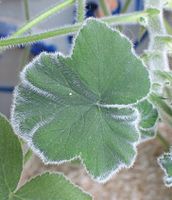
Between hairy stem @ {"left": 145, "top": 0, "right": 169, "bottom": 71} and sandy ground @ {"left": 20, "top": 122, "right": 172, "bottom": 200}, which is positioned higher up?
Answer: hairy stem @ {"left": 145, "top": 0, "right": 169, "bottom": 71}

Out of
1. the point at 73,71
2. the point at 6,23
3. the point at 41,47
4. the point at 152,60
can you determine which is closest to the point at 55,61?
the point at 73,71

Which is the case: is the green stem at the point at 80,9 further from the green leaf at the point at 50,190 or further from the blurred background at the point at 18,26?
the blurred background at the point at 18,26

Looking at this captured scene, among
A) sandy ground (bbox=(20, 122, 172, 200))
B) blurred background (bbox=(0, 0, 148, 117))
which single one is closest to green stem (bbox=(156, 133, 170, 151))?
sandy ground (bbox=(20, 122, 172, 200))

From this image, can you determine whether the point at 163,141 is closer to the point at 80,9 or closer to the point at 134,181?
the point at 134,181

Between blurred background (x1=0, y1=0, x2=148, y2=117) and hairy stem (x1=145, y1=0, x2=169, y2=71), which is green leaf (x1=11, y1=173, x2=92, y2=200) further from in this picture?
blurred background (x1=0, y1=0, x2=148, y2=117)

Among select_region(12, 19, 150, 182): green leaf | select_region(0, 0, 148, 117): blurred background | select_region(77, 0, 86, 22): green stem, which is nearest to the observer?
select_region(12, 19, 150, 182): green leaf

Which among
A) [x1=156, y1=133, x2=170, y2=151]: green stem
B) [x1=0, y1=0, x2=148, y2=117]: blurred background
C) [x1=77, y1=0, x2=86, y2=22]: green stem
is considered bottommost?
[x1=0, y1=0, x2=148, y2=117]: blurred background

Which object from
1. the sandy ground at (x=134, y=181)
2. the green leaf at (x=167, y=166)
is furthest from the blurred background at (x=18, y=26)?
the green leaf at (x=167, y=166)

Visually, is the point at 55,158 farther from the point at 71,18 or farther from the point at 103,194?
the point at 71,18

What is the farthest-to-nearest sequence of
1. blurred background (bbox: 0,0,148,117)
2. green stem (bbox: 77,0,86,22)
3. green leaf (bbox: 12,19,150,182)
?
blurred background (bbox: 0,0,148,117), green stem (bbox: 77,0,86,22), green leaf (bbox: 12,19,150,182)

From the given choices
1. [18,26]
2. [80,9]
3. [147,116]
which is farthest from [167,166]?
[18,26]
